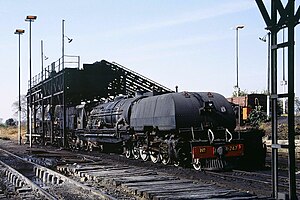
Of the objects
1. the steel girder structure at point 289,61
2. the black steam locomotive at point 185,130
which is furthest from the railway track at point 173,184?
A: the steel girder structure at point 289,61

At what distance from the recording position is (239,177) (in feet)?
44.4

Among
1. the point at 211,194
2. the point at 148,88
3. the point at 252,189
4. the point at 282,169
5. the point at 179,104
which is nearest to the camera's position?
the point at 211,194

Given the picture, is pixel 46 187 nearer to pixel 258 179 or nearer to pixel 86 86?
pixel 258 179

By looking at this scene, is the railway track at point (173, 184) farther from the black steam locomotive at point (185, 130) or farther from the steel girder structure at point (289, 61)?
the steel girder structure at point (289, 61)

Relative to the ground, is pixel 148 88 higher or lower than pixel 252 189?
higher

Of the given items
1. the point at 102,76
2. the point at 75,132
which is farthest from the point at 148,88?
the point at 75,132

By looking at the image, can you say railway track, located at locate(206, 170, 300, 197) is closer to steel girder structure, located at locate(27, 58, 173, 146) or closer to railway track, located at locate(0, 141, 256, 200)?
railway track, located at locate(0, 141, 256, 200)

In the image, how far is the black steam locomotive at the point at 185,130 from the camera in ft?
52.7

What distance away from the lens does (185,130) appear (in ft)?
55.4

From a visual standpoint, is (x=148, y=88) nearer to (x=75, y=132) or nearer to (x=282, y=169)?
(x=75, y=132)

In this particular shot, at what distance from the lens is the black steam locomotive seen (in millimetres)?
16078

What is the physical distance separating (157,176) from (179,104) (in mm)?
4078

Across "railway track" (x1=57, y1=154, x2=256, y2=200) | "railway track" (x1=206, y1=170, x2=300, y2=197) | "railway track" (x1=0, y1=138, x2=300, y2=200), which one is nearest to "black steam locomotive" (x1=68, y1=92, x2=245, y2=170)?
"railway track" (x1=0, y1=138, x2=300, y2=200)

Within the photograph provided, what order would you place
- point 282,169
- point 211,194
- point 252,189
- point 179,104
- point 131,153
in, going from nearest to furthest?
point 211,194 → point 252,189 → point 282,169 → point 179,104 → point 131,153
